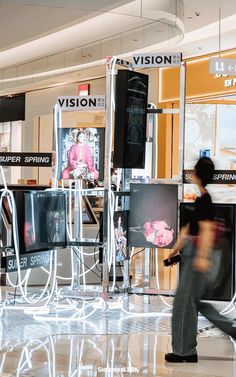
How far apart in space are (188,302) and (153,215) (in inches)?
75.2

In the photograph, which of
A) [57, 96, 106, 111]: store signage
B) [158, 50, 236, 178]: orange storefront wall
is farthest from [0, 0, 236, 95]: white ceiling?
[57, 96, 106, 111]: store signage

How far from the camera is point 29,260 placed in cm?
555

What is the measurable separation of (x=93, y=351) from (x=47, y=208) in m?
1.65

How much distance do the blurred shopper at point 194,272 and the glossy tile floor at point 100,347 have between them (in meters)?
→ 0.14

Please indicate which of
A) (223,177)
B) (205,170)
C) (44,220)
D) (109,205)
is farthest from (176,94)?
(205,170)

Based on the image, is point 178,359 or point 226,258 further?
point 226,258

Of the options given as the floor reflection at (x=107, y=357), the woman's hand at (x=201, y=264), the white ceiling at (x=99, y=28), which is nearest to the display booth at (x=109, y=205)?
the floor reflection at (x=107, y=357)

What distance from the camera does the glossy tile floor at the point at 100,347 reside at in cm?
394

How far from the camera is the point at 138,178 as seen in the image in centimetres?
630

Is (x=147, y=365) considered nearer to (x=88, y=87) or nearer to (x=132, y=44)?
(x=132, y=44)

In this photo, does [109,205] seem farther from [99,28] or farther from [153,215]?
[99,28]

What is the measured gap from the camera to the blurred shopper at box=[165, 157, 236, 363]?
4035 mm

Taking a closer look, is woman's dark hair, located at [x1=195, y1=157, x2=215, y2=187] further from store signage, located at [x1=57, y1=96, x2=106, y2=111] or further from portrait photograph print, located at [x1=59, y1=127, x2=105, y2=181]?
store signage, located at [x1=57, y1=96, x2=106, y2=111]

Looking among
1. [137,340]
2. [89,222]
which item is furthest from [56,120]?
[137,340]
